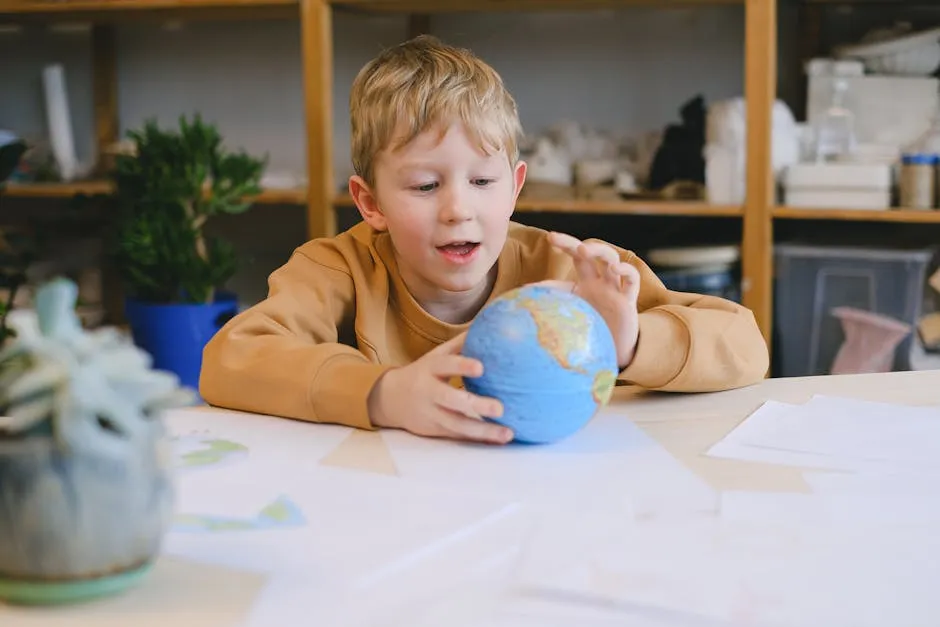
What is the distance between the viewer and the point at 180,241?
300cm

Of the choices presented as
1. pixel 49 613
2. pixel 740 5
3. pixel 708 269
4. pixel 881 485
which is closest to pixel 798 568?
pixel 881 485

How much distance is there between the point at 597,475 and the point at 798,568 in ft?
0.81

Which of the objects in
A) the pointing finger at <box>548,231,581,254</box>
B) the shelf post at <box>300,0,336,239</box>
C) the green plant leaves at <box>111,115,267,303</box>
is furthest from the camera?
the shelf post at <box>300,0,336,239</box>

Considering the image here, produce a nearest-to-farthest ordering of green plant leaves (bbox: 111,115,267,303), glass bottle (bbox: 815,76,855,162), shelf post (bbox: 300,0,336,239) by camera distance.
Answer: glass bottle (bbox: 815,76,855,162), green plant leaves (bbox: 111,115,267,303), shelf post (bbox: 300,0,336,239)

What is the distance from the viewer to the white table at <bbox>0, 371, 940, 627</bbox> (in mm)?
646

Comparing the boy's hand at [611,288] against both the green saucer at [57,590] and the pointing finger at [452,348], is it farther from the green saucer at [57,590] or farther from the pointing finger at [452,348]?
the green saucer at [57,590]

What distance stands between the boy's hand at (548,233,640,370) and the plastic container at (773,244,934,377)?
1.78 m

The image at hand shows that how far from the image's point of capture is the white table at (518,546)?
0.65 m

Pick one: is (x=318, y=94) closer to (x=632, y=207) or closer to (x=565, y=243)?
(x=632, y=207)

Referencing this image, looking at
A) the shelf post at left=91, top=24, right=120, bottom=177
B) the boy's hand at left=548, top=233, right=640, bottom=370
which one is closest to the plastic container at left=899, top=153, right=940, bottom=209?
the boy's hand at left=548, top=233, right=640, bottom=370

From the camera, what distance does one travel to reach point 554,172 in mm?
3066

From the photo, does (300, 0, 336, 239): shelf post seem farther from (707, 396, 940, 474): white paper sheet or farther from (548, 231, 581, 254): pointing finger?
(707, 396, 940, 474): white paper sheet

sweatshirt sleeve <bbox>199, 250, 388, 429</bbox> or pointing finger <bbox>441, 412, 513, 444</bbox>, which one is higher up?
sweatshirt sleeve <bbox>199, 250, 388, 429</bbox>

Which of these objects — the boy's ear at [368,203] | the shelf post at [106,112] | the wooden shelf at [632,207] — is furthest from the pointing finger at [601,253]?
the shelf post at [106,112]
